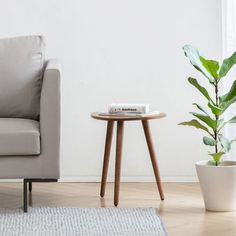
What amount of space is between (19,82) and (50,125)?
0.47 m

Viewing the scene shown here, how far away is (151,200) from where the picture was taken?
4395 mm

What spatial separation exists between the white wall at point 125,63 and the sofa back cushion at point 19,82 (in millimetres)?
532

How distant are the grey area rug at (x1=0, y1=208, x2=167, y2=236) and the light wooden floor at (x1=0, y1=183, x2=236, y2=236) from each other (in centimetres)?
11

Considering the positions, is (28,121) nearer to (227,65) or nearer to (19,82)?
(19,82)

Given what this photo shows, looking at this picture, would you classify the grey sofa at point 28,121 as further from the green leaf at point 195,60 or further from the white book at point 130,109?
the green leaf at point 195,60

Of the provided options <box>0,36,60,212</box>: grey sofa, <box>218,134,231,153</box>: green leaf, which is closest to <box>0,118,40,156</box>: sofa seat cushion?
<box>0,36,60,212</box>: grey sofa

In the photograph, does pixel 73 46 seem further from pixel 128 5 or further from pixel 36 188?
pixel 36 188

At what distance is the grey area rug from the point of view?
11.9ft

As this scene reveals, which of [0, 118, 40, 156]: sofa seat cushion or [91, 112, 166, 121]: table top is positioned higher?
[91, 112, 166, 121]: table top

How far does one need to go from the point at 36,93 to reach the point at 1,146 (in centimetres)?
55

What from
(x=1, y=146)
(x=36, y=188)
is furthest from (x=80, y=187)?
(x=1, y=146)

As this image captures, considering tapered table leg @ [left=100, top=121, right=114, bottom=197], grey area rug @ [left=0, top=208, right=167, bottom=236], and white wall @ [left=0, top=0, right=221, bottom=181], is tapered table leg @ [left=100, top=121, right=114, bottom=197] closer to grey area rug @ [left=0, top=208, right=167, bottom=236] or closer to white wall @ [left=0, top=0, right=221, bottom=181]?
grey area rug @ [left=0, top=208, right=167, bottom=236]

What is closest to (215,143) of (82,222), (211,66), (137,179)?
(211,66)

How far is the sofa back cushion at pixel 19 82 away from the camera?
432cm
